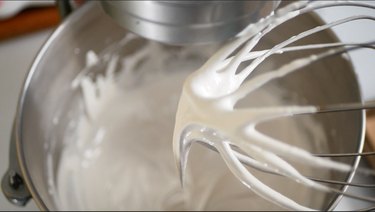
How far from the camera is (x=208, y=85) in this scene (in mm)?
332

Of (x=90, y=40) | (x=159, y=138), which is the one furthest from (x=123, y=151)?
(x=90, y=40)

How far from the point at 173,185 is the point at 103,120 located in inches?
6.1

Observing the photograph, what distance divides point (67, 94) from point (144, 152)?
0.45 ft

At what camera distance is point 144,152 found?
2.46ft

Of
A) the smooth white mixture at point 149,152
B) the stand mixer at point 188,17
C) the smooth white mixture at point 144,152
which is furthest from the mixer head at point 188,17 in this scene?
the smooth white mixture at point 144,152

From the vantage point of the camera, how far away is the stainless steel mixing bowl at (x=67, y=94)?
21.4 inches

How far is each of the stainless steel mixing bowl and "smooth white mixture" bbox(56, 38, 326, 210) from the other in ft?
0.10

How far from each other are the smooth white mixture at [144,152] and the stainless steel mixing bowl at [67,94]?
32 millimetres

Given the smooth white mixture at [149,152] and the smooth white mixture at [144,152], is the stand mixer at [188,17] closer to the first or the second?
the smooth white mixture at [149,152]

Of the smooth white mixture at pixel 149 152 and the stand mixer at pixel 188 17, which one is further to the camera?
the smooth white mixture at pixel 149 152

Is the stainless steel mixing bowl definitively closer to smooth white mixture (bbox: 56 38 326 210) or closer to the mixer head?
smooth white mixture (bbox: 56 38 326 210)

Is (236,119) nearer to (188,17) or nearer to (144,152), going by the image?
(188,17)

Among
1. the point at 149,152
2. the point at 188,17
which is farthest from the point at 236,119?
the point at 149,152

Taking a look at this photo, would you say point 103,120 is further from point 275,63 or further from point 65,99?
point 275,63
